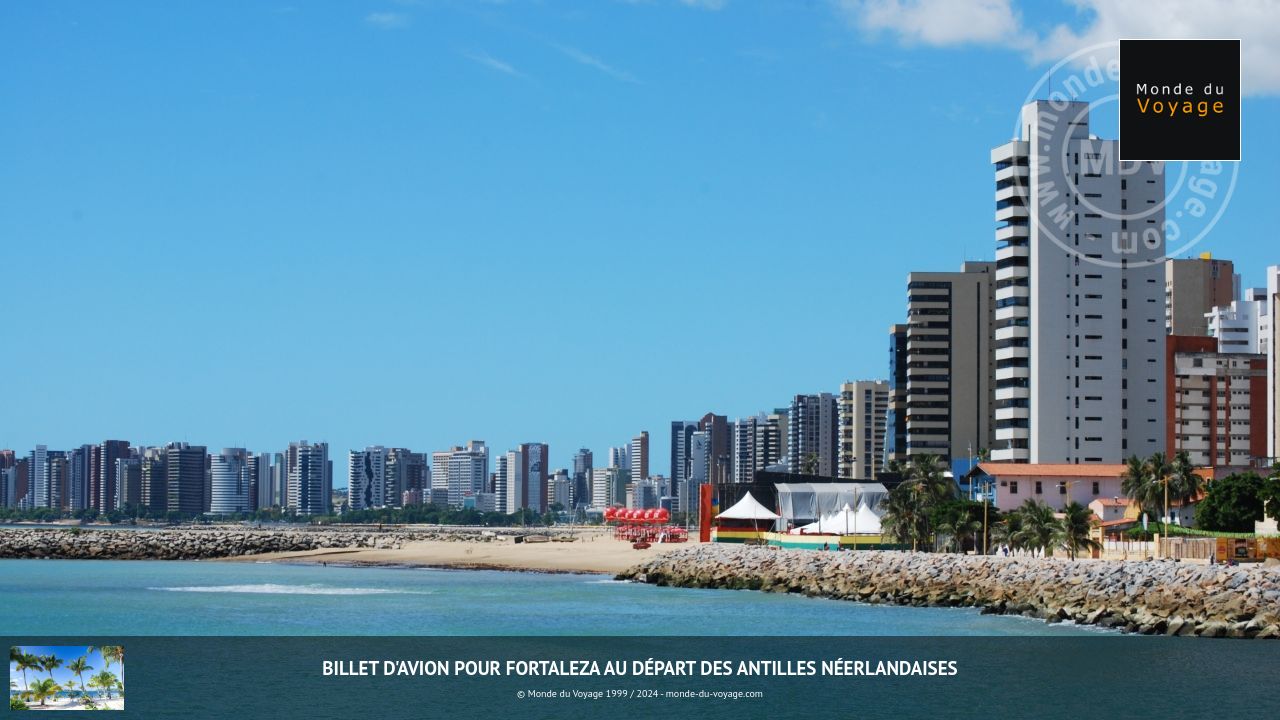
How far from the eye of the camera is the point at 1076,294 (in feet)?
495

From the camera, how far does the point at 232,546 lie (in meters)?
169

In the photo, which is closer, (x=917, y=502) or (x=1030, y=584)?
(x=1030, y=584)

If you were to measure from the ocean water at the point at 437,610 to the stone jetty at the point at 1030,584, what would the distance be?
1.95 m

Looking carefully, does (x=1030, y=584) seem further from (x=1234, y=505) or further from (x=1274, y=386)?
(x=1274, y=386)

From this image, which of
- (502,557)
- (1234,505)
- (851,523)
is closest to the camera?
(1234,505)
